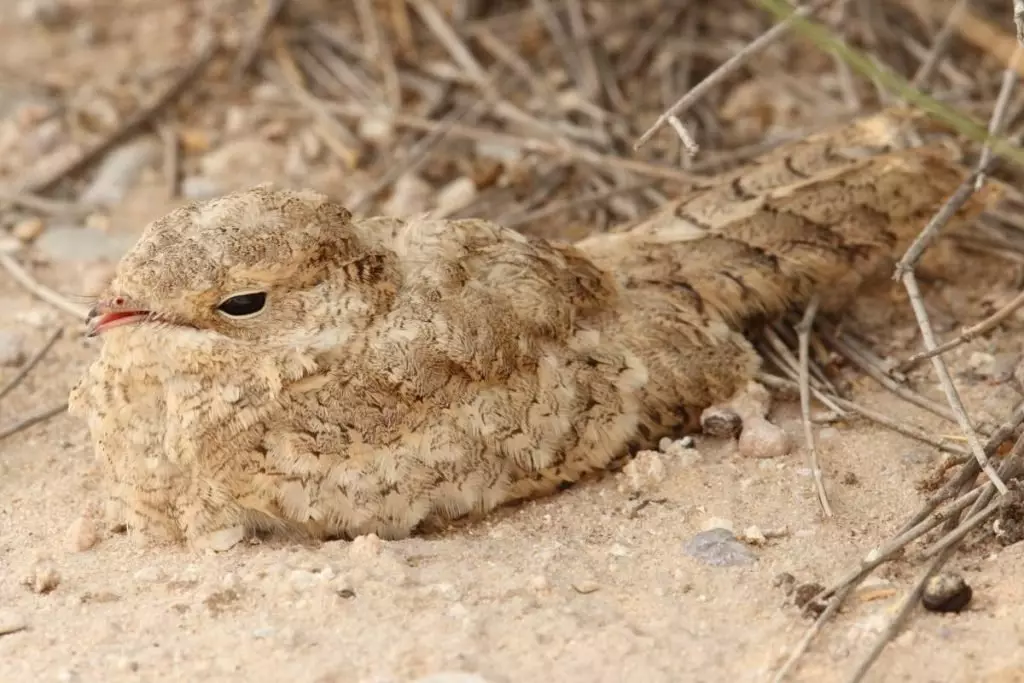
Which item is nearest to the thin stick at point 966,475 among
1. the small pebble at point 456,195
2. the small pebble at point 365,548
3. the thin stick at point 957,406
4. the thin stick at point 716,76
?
the thin stick at point 957,406

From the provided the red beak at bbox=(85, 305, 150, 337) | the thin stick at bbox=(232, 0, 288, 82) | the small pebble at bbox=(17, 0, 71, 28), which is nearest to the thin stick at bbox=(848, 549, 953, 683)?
the red beak at bbox=(85, 305, 150, 337)

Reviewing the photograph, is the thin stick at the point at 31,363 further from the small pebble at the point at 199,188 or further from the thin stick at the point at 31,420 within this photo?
the small pebble at the point at 199,188

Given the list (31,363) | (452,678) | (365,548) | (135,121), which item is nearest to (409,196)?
(135,121)

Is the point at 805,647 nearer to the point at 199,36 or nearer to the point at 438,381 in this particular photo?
the point at 438,381

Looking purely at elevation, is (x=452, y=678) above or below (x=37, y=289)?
below

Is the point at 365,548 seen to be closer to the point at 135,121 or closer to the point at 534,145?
the point at 534,145

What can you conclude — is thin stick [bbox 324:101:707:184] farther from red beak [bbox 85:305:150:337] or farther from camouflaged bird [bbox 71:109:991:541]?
red beak [bbox 85:305:150:337]
